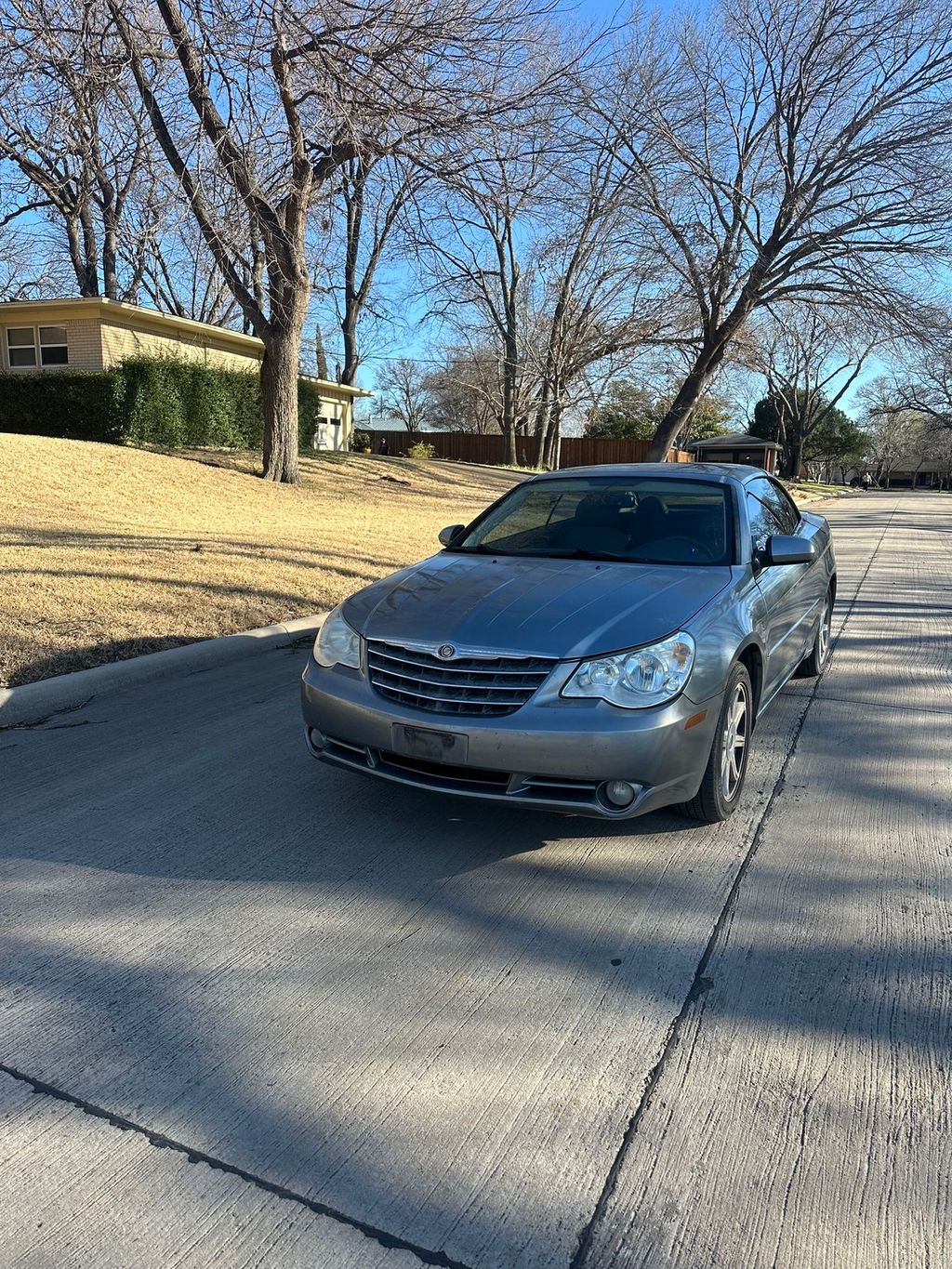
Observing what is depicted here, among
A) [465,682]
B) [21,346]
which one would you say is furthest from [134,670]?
[21,346]

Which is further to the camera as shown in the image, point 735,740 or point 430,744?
point 735,740

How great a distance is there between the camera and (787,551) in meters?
4.45

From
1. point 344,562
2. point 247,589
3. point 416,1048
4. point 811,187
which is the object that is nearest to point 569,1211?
point 416,1048

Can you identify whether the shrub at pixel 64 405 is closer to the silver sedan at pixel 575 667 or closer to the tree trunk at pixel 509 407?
the silver sedan at pixel 575 667

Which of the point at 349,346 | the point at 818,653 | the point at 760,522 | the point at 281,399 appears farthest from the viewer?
the point at 349,346

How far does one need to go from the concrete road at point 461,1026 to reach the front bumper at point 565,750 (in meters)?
0.35

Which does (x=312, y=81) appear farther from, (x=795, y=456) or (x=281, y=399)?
(x=795, y=456)

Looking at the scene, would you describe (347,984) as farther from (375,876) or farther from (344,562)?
(344,562)

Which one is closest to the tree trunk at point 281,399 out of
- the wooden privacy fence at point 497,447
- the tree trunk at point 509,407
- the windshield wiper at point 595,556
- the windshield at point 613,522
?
the windshield at point 613,522

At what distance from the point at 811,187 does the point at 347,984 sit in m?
23.8

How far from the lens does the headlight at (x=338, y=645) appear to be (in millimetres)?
3771

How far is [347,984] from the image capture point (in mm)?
2756

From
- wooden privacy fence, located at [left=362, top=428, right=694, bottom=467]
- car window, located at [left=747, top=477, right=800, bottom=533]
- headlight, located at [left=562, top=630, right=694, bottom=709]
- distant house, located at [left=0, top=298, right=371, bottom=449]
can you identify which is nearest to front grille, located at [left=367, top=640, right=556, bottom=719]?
headlight, located at [left=562, top=630, right=694, bottom=709]

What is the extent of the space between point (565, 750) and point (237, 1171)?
5.41 ft
